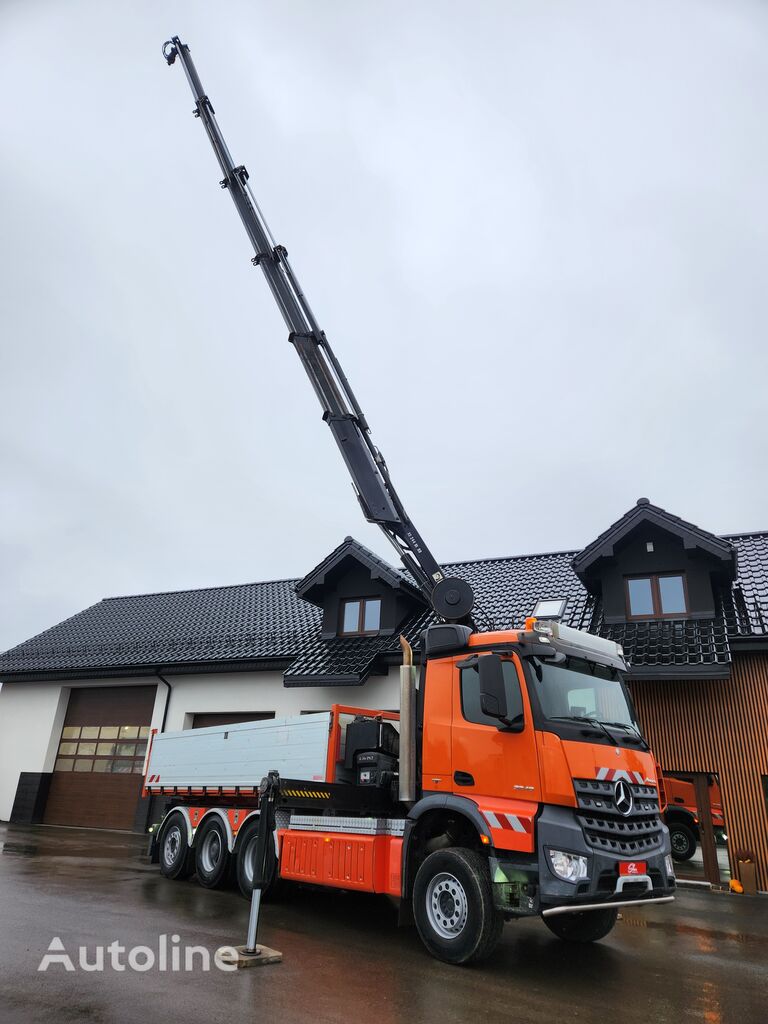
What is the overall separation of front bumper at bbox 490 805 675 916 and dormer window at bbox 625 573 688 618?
859 centimetres

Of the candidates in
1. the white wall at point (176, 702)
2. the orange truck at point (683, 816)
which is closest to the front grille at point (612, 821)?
the white wall at point (176, 702)

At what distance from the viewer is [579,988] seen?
5.80 m

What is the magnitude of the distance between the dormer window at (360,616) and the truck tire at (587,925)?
969 centimetres

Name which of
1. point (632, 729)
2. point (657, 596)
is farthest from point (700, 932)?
point (657, 596)

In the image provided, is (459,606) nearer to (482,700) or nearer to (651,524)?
(482,700)

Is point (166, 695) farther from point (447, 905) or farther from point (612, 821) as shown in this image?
point (612, 821)

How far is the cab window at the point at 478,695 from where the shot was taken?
6.57 meters

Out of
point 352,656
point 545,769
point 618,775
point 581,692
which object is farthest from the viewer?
point 352,656

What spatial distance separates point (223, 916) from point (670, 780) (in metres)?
10.8

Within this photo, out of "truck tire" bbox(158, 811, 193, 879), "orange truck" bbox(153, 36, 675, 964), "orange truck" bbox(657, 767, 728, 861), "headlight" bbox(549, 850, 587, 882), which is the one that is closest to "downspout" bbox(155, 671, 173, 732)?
"truck tire" bbox(158, 811, 193, 879)

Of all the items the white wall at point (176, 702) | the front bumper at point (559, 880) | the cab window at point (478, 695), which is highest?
the white wall at point (176, 702)

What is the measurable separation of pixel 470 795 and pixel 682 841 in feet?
37.1

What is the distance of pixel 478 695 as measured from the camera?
7.01 metres

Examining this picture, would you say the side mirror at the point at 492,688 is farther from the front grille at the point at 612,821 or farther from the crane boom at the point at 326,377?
the crane boom at the point at 326,377
